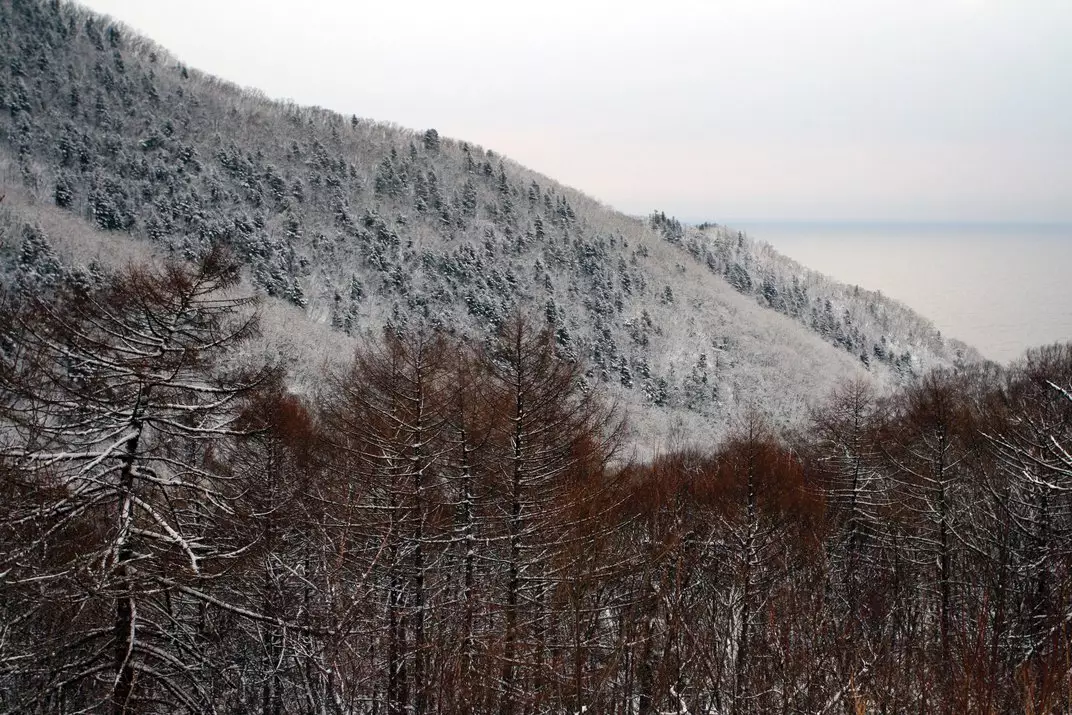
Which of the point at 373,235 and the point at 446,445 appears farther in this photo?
the point at 373,235

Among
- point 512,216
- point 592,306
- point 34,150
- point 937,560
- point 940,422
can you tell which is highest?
point 512,216

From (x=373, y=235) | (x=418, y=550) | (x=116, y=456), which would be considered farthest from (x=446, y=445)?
(x=373, y=235)

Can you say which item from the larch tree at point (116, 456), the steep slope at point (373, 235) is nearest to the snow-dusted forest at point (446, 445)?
the larch tree at point (116, 456)

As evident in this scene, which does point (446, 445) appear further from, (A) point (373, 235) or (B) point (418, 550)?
(A) point (373, 235)

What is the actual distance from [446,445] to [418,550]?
2290mm

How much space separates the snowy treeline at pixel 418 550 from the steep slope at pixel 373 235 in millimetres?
47949

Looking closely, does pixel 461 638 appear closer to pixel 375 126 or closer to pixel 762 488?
pixel 762 488

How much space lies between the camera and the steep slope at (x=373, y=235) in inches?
2817

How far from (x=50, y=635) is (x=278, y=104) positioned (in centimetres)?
13589

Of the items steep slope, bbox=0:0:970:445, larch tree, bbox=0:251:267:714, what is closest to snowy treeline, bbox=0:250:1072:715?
larch tree, bbox=0:251:267:714

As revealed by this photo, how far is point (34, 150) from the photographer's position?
74625 mm

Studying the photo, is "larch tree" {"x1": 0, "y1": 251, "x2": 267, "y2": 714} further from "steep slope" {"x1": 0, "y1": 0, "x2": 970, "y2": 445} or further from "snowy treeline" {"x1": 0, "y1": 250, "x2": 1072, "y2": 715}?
"steep slope" {"x1": 0, "y1": 0, "x2": 970, "y2": 445}

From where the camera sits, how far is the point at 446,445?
510 inches

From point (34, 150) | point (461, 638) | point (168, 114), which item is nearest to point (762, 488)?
point (461, 638)
